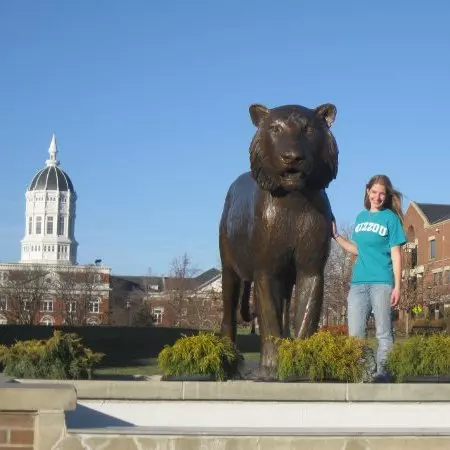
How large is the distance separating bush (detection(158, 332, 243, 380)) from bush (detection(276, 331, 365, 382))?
47 centimetres

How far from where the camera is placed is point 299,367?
6363 mm

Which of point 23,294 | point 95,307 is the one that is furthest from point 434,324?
point 95,307

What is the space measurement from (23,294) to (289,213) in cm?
7210

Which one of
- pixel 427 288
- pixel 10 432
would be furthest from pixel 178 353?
pixel 427 288

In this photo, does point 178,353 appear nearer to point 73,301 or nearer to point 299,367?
point 299,367

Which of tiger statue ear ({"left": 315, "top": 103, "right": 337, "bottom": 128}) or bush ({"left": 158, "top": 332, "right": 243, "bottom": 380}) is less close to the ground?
tiger statue ear ({"left": 315, "top": 103, "right": 337, "bottom": 128})

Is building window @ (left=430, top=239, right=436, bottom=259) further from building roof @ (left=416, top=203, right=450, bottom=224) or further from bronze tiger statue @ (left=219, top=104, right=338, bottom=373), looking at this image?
bronze tiger statue @ (left=219, top=104, right=338, bottom=373)

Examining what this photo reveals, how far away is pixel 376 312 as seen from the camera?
733 cm

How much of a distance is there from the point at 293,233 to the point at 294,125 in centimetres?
92

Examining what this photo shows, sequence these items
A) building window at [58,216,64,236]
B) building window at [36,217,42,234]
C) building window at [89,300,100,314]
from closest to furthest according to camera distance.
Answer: building window at [89,300,100,314], building window at [36,217,42,234], building window at [58,216,64,236]

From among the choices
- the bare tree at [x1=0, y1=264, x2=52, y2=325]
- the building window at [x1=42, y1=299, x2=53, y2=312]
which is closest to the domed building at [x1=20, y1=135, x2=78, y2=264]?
the building window at [x1=42, y1=299, x2=53, y2=312]

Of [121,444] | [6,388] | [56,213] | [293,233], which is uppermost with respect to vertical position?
[56,213]

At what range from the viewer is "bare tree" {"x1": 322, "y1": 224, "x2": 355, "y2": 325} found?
46.1 m

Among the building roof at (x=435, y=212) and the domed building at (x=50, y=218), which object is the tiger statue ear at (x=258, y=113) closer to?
the building roof at (x=435, y=212)
